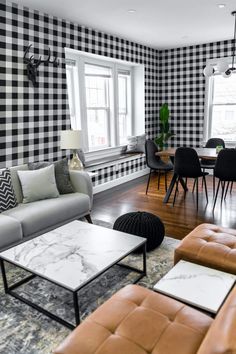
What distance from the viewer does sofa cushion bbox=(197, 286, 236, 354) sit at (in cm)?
93

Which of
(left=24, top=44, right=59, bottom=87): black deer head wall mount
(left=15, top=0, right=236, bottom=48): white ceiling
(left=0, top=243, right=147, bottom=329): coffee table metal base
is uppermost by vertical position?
(left=15, top=0, right=236, bottom=48): white ceiling

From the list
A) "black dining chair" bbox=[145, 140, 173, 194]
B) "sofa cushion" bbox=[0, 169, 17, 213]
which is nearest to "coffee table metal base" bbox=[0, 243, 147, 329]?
"sofa cushion" bbox=[0, 169, 17, 213]

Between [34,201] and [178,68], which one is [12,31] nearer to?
[34,201]

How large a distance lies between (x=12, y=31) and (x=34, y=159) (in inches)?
60.3

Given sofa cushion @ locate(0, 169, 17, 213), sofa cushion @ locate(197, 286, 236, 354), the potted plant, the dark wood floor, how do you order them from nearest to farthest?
sofa cushion @ locate(197, 286, 236, 354), sofa cushion @ locate(0, 169, 17, 213), the dark wood floor, the potted plant

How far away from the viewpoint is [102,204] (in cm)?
459

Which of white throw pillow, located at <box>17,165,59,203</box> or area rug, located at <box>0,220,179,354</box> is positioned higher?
white throw pillow, located at <box>17,165,59,203</box>

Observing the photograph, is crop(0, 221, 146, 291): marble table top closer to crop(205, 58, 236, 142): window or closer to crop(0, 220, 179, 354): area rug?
crop(0, 220, 179, 354): area rug

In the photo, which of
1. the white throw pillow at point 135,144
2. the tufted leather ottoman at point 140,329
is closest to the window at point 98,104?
the white throw pillow at point 135,144

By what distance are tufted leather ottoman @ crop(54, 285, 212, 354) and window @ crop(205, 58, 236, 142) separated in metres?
5.38

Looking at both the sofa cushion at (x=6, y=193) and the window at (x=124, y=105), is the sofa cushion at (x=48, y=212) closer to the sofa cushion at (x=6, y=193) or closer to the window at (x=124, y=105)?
the sofa cushion at (x=6, y=193)

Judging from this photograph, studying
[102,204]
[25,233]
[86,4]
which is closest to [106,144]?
[102,204]

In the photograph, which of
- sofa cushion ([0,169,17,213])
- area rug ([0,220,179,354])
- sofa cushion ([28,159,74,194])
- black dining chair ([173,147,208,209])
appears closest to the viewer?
area rug ([0,220,179,354])

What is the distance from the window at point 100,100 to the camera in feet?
16.3
